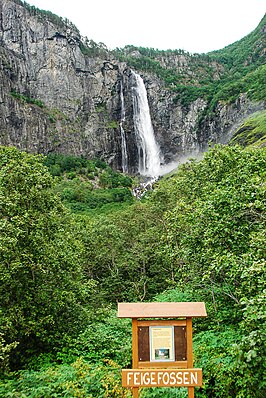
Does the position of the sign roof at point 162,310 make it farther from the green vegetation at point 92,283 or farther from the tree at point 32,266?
the tree at point 32,266

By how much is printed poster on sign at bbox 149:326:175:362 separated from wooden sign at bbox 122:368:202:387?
222mm

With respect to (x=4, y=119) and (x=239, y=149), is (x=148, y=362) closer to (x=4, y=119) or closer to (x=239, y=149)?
(x=239, y=149)

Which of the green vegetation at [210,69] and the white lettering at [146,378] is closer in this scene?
the white lettering at [146,378]

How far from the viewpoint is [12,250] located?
9086mm

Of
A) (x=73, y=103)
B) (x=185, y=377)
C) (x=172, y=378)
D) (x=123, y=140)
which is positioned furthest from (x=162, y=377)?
(x=73, y=103)

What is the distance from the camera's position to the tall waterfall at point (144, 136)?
77.4 metres

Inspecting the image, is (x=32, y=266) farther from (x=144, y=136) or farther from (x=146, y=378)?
(x=144, y=136)

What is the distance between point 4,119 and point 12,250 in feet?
211

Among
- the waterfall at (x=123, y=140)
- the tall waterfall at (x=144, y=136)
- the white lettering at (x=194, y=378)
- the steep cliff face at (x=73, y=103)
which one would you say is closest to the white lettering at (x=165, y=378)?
the white lettering at (x=194, y=378)

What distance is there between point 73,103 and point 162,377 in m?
80.0

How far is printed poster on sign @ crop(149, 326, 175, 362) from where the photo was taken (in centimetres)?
582

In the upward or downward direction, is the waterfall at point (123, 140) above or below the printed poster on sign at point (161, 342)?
above

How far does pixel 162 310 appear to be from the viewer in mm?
5859

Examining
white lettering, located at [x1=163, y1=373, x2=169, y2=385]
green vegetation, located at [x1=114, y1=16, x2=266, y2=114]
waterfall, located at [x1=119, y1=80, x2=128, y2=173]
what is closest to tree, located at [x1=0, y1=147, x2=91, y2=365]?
white lettering, located at [x1=163, y1=373, x2=169, y2=385]
